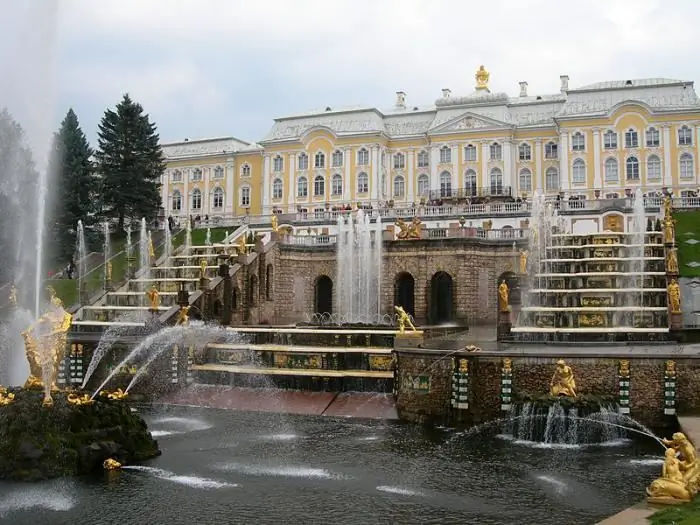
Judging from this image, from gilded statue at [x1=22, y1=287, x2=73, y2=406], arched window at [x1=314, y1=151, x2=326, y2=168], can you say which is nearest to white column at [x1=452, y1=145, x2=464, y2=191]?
arched window at [x1=314, y1=151, x2=326, y2=168]

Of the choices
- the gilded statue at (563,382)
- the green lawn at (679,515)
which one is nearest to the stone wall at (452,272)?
the gilded statue at (563,382)

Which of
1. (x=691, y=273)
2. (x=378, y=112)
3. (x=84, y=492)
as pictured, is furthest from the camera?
(x=378, y=112)

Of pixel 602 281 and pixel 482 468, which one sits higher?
pixel 602 281

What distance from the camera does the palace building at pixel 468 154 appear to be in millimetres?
65625

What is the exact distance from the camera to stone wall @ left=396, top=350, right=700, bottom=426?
62.2ft

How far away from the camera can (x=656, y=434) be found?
18.4 meters

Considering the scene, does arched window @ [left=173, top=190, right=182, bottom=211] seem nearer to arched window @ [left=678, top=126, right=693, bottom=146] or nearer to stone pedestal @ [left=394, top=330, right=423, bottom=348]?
arched window @ [left=678, top=126, right=693, bottom=146]

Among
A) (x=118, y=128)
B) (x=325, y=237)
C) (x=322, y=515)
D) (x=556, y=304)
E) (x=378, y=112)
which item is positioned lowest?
(x=322, y=515)

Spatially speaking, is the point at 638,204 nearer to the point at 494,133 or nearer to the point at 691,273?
the point at 691,273

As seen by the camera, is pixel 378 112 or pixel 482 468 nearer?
pixel 482 468

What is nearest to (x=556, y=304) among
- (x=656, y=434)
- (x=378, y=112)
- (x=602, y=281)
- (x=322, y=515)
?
(x=602, y=281)

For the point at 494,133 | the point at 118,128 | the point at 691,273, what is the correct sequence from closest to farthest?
the point at 691,273 → the point at 118,128 → the point at 494,133

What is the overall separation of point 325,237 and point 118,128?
27750 mm

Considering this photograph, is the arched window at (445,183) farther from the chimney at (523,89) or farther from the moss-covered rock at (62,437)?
the moss-covered rock at (62,437)
